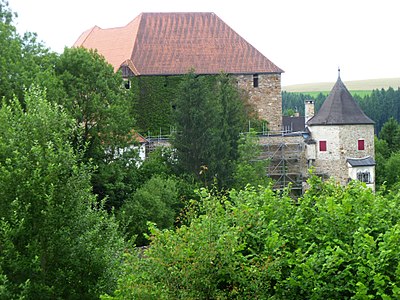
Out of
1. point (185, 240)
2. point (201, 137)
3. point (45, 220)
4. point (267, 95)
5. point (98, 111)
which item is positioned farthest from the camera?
point (267, 95)

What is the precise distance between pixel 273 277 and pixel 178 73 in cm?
3840

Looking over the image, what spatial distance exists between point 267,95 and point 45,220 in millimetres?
39407

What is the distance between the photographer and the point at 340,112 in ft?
163

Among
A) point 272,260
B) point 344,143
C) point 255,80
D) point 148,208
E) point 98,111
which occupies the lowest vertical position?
point 148,208

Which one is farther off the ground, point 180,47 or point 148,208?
point 180,47

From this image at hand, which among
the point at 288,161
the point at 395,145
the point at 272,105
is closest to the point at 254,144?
the point at 288,161

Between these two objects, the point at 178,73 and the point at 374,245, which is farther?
the point at 178,73

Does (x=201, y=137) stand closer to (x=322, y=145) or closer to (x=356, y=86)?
(x=322, y=145)

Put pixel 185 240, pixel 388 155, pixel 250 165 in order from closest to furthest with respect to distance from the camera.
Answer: pixel 185 240, pixel 250 165, pixel 388 155

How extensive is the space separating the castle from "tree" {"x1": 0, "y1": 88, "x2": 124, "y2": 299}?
108 feet

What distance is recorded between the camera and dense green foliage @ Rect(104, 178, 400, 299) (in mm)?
14094

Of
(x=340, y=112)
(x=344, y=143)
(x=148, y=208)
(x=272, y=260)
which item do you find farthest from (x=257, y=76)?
(x=272, y=260)

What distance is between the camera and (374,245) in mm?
14320

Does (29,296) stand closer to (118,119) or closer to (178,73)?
(118,119)
